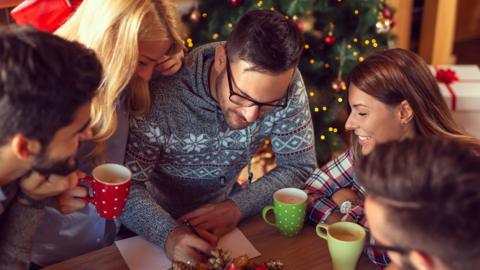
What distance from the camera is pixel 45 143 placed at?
1.08 metres

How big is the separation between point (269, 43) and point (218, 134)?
0.36 metres

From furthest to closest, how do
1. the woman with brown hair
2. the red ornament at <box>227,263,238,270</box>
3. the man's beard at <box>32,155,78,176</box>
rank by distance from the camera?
the woman with brown hair, the red ornament at <box>227,263,238,270</box>, the man's beard at <box>32,155,78,176</box>

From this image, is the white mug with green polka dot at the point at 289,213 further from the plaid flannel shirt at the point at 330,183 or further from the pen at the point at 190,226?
the pen at the point at 190,226

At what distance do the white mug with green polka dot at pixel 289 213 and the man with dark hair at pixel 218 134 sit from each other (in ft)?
0.40

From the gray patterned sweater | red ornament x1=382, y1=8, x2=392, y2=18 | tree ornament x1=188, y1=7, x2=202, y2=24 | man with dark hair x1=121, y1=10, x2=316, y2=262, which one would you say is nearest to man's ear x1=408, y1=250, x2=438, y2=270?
man with dark hair x1=121, y1=10, x2=316, y2=262

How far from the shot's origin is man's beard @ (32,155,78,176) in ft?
3.66

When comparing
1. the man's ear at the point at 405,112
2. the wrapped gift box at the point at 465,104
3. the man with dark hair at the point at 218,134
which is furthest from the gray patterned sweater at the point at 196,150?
the wrapped gift box at the point at 465,104

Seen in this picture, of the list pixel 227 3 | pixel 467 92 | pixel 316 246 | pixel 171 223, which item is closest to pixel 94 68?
pixel 171 223

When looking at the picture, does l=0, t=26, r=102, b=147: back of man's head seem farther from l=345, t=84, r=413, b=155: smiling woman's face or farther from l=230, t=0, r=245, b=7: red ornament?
l=230, t=0, r=245, b=7: red ornament

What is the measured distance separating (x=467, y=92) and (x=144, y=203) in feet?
5.74

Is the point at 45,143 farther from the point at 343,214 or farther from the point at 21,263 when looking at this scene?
the point at 343,214

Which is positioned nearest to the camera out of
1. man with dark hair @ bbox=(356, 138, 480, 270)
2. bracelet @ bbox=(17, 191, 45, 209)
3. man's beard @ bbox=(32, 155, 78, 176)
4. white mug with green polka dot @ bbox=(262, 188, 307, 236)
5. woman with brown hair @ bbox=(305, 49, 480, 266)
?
man with dark hair @ bbox=(356, 138, 480, 270)

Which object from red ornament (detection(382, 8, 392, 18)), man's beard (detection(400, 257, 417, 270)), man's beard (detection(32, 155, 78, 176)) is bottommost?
red ornament (detection(382, 8, 392, 18))

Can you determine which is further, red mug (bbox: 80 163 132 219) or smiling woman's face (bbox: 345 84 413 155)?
smiling woman's face (bbox: 345 84 413 155)
